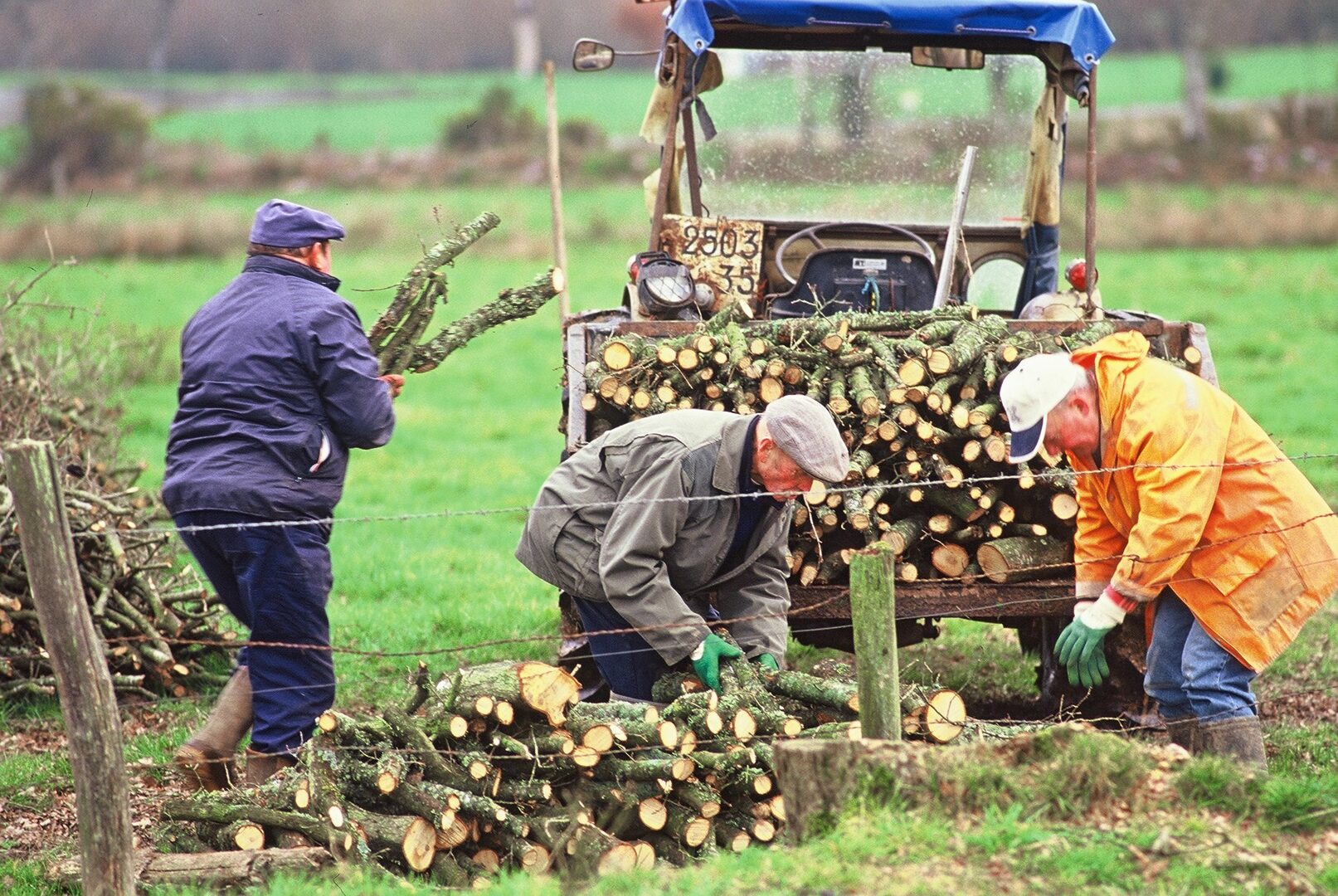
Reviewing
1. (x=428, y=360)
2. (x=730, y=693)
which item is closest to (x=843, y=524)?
(x=730, y=693)

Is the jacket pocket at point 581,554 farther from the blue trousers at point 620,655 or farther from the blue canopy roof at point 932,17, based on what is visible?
the blue canopy roof at point 932,17

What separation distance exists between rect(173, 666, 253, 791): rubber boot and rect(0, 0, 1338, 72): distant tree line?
1519 inches

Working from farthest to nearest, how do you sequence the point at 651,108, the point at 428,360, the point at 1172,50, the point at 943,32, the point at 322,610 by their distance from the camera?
the point at 1172,50, the point at 651,108, the point at 943,32, the point at 428,360, the point at 322,610

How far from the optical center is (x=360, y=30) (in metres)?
51.7

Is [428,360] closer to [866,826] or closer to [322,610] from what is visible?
[322,610]

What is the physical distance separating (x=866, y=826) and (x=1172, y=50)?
51.7m

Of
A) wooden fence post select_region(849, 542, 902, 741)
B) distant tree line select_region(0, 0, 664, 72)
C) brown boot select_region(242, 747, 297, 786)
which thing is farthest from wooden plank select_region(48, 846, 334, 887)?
distant tree line select_region(0, 0, 664, 72)

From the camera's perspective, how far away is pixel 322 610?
5645mm

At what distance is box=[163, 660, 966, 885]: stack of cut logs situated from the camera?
475 cm

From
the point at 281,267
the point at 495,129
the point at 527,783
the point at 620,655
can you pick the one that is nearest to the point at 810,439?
the point at 620,655

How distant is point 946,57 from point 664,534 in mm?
3820

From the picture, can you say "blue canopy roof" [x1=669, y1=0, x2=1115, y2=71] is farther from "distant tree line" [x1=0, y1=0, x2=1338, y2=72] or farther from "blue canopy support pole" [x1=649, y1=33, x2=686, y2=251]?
"distant tree line" [x1=0, y1=0, x2=1338, y2=72]

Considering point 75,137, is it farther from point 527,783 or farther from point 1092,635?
point 1092,635

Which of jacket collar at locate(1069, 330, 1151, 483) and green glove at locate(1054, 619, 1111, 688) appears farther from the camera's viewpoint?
green glove at locate(1054, 619, 1111, 688)
